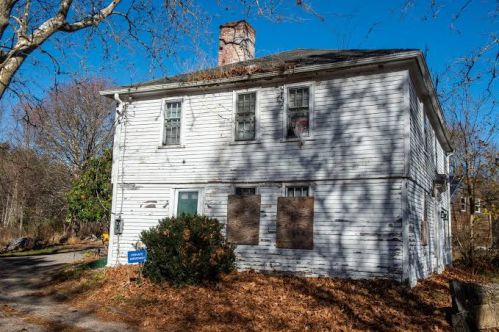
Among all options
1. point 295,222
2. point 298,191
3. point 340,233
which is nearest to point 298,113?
point 298,191

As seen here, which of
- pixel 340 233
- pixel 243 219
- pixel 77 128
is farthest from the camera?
pixel 77 128

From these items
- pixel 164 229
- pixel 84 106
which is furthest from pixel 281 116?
pixel 84 106

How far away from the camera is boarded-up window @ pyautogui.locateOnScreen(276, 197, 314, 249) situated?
1238 cm

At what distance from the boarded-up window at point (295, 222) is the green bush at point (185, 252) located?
203 cm

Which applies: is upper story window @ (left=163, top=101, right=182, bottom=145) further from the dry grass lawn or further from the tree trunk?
the tree trunk

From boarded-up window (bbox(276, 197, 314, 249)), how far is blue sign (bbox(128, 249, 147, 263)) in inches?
155

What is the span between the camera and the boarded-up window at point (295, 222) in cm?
1238

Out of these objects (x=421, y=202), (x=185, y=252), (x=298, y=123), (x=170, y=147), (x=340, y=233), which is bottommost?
(x=185, y=252)

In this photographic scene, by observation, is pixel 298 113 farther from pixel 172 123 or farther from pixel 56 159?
pixel 56 159

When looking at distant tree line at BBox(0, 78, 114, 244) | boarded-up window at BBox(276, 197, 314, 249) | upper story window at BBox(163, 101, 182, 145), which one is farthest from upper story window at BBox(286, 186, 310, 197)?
distant tree line at BBox(0, 78, 114, 244)

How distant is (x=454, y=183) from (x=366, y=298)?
15811mm

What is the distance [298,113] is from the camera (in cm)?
1316

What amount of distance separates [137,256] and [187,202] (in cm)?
383

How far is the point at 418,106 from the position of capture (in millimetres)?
13680
